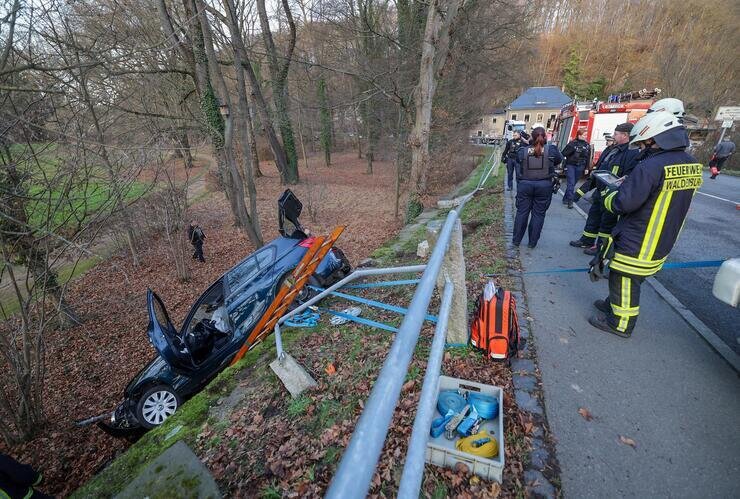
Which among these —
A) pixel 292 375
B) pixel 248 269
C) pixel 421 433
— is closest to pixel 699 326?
pixel 421 433

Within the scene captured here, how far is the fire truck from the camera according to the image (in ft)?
38.4

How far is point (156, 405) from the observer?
166 inches

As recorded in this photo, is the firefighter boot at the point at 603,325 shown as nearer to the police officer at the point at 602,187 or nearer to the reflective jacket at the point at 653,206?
the reflective jacket at the point at 653,206

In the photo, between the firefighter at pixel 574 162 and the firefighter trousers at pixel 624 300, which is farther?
the firefighter at pixel 574 162

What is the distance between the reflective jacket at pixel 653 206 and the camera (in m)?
2.85

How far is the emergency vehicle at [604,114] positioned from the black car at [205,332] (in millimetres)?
11669

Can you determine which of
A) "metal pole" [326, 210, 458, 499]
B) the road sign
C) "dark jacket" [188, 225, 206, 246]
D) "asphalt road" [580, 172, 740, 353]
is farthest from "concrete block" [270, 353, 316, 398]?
the road sign

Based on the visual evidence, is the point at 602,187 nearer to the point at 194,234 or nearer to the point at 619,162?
the point at 619,162

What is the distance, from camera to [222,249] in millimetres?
11281

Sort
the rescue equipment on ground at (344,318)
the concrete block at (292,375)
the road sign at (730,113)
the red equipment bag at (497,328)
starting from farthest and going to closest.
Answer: the road sign at (730,113)
the rescue equipment on ground at (344,318)
the concrete block at (292,375)
the red equipment bag at (497,328)

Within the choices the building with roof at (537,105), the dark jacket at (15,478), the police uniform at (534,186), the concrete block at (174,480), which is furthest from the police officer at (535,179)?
the building with roof at (537,105)

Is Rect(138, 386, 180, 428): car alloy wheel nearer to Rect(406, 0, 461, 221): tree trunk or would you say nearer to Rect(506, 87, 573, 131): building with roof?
Rect(406, 0, 461, 221): tree trunk

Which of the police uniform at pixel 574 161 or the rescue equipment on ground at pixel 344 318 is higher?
the police uniform at pixel 574 161

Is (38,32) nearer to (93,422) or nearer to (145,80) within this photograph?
(145,80)
